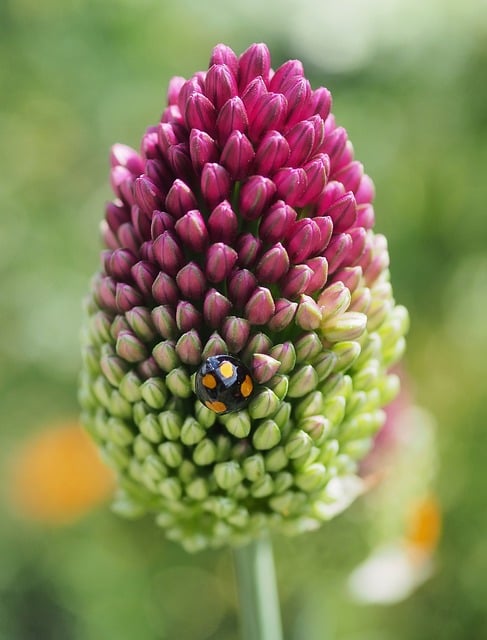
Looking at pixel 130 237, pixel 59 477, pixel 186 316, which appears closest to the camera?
pixel 186 316

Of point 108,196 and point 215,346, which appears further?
point 108,196

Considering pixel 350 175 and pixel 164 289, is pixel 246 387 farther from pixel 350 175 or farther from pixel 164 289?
pixel 350 175

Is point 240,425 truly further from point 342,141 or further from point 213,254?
point 342,141

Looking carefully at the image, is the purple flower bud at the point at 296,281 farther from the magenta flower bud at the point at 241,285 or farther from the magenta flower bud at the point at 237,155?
the magenta flower bud at the point at 237,155

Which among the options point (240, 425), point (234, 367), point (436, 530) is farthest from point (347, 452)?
point (436, 530)

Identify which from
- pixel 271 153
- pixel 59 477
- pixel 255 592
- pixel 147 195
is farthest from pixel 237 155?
pixel 59 477

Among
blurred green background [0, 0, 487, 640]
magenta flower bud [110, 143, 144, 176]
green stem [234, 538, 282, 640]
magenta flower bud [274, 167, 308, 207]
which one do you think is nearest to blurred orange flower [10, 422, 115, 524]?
blurred green background [0, 0, 487, 640]

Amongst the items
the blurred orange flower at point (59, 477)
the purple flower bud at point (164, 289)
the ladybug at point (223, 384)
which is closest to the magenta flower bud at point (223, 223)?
the purple flower bud at point (164, 289)
